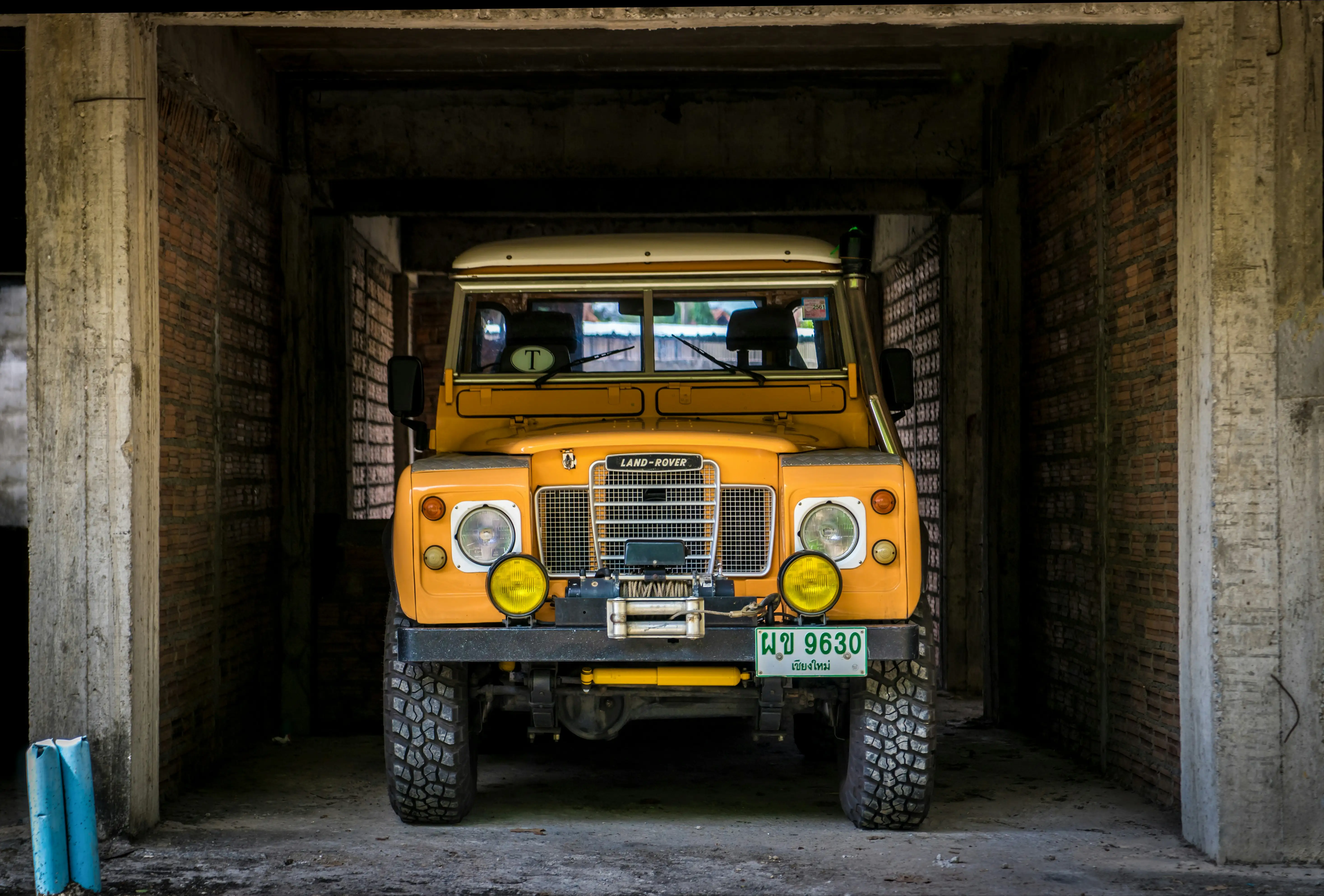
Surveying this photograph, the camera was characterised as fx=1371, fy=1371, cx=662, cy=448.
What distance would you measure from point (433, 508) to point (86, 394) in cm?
152

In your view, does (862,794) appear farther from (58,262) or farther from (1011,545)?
(58,262)

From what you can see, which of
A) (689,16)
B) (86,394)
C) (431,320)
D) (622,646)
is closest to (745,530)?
(622,646)

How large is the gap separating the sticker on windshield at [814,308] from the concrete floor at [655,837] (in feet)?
7.44

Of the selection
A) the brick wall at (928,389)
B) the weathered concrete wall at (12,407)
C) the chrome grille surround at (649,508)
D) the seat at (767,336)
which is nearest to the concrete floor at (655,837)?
the chrome grille surround at (649,508)

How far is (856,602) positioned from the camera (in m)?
5.25

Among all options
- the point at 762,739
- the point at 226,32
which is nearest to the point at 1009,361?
the point at 762,739

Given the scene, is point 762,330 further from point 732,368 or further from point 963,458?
point 963,458

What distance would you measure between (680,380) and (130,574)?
2.52m

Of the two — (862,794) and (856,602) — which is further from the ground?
(856,602)

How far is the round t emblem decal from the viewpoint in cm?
643

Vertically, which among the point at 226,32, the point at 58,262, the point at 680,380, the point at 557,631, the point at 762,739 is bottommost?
the point at 762,739

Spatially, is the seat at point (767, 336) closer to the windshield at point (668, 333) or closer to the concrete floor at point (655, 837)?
the windshield at point (668, 333)

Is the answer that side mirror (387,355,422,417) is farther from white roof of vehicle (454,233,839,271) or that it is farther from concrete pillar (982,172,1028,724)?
concrete pillar (982,172,1028,724)

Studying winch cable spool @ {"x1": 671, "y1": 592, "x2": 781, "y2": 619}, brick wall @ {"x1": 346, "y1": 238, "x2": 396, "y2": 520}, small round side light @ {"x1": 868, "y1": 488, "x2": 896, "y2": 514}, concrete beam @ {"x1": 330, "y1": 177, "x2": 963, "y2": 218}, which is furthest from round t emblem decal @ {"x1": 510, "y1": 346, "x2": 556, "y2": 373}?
brick wall @ {"x1": 346, "y1": 238, "x2": 396, "y2": 520}
